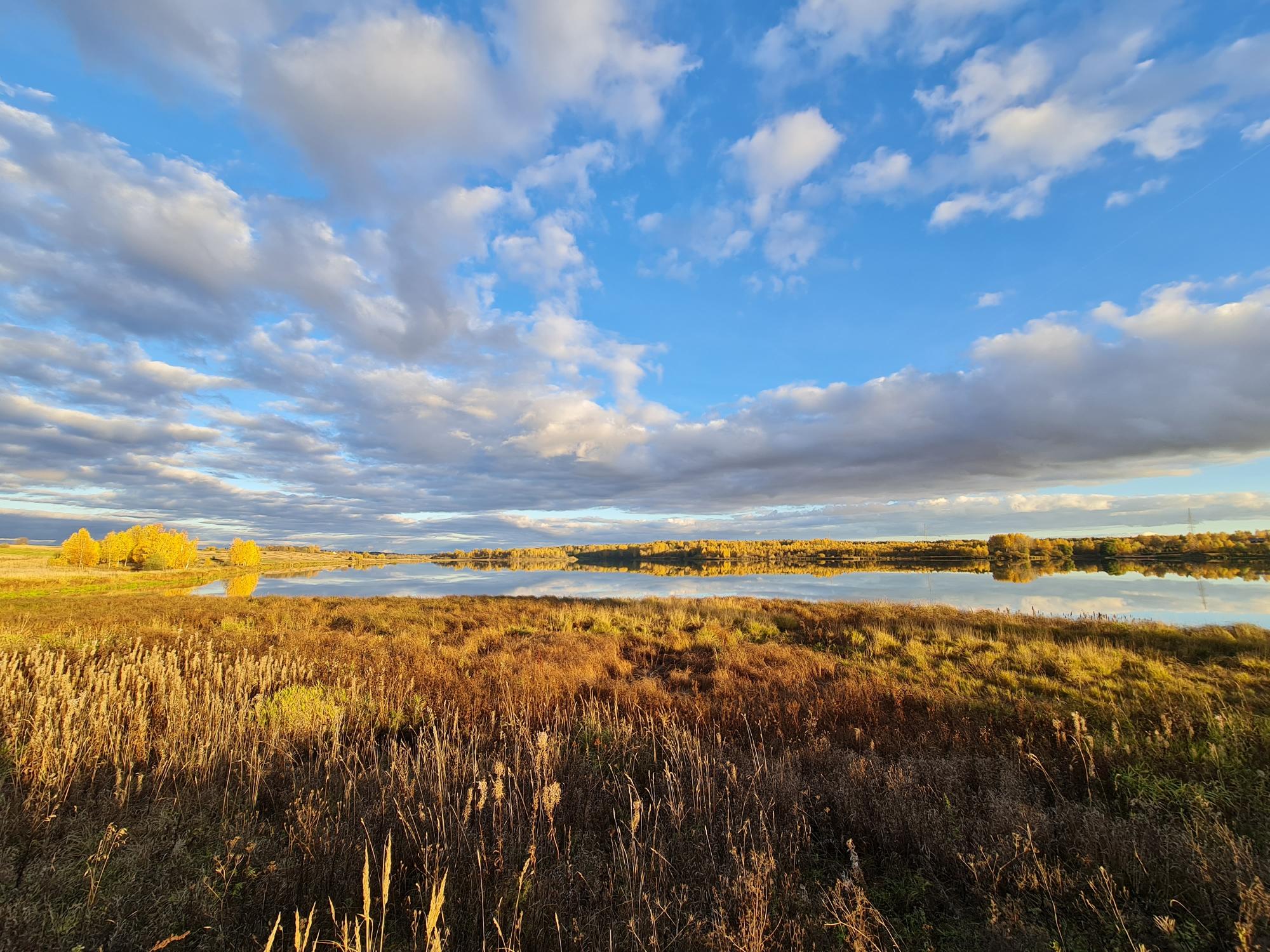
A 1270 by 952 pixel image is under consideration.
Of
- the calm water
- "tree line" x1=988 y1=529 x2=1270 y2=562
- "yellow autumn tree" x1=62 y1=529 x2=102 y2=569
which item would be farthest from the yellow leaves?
"tree line" x1=988 y1=529 x2=1270 y2=562

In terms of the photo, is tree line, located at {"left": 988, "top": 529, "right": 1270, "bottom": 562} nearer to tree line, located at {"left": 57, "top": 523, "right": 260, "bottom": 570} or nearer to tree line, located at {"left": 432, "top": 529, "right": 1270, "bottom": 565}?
tree line, located at {"left": 432, "top": 529, "right": 1270, "bottom": 565}

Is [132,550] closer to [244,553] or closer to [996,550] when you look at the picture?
[244,553]

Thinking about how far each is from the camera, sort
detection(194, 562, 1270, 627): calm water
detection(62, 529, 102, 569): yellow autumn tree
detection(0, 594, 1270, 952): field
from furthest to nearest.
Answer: detection(62, 529, 102, 569): yellow autumn tree < detection(194, 562, 1270, 627): calm water < detection(0, 594, 1270, 952): field

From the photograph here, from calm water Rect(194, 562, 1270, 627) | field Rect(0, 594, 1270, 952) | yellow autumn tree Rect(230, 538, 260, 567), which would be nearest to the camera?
field Rect(0, 594, 1270, 952)

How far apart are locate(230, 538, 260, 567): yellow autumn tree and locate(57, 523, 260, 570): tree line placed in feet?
28.2

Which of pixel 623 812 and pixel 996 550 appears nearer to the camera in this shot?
pixel 623 812

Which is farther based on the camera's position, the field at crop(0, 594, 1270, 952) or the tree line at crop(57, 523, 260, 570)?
the tree line at crop(57, 523, 260, 570)

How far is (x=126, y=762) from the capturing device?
481 cm

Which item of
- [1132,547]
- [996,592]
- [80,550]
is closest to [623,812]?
[996,592]

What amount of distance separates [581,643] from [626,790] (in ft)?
27.8

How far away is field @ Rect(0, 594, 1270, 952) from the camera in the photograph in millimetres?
2830

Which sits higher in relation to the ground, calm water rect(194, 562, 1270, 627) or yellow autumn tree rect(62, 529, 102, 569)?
yellow autumn tree rect(62, 529, 102, 569)

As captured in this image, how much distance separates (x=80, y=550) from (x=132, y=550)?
24.1ft

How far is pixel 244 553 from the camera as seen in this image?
112 meters
